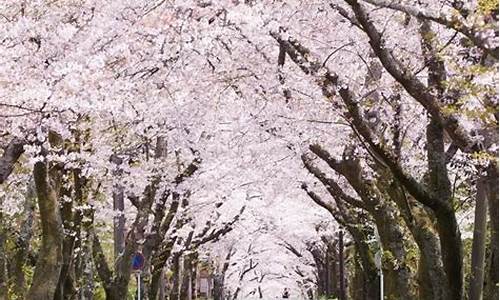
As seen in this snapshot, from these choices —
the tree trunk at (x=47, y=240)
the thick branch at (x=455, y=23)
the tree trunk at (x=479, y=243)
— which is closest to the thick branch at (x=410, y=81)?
the thick branch at (x=455, y=23)

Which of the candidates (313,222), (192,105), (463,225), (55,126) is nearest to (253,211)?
(313,222)

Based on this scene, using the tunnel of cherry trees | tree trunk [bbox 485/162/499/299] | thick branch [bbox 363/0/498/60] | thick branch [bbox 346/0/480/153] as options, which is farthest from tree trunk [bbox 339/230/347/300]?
thick branch [bbox 363/0/498/60]

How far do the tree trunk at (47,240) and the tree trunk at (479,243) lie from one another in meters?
6.90

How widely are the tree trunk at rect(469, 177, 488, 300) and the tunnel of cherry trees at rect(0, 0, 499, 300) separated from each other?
33 millimetres

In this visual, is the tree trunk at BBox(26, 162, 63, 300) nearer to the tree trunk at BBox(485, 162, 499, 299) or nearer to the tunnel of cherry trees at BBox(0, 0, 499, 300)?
the tunnel of cherry trees at BBox(0, 0, 499, 300)

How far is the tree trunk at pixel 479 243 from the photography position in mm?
14312

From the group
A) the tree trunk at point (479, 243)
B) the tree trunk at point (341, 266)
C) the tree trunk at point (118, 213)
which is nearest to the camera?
the tree trunk at point (479, 243)

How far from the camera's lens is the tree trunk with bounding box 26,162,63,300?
1421 cm

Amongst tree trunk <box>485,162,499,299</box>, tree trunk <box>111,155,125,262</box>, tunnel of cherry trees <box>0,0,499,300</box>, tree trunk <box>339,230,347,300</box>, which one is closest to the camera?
tree trunk <box>485,162,499,299</box>

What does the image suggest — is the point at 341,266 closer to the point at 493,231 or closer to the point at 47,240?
the point at 47,240

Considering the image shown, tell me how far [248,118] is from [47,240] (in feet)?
15.5

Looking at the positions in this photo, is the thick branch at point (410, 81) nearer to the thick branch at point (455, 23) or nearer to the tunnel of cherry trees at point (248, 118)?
the tunnel of cherry trees at point (248, 118)

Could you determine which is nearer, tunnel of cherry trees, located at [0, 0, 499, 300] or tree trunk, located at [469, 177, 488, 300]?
tunnel of cherry trees, located at [0, 0, 499, 300]

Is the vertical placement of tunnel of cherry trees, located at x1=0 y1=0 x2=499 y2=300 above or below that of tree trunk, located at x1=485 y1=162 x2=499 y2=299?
above
